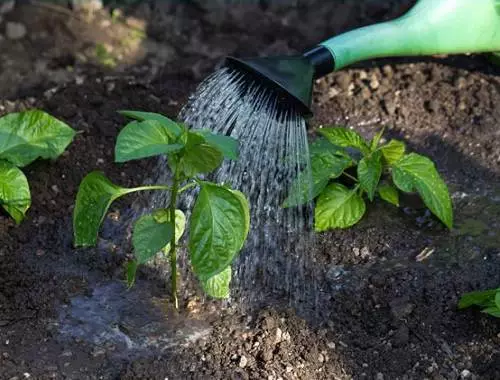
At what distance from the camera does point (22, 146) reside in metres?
2.34

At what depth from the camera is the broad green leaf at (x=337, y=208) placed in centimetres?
226

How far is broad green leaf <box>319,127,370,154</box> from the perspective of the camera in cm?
229

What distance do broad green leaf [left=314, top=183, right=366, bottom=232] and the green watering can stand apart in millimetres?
189

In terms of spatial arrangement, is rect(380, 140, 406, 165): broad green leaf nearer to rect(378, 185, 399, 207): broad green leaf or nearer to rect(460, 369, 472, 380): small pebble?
rect(378, 185, 399, 207): broad green leaf

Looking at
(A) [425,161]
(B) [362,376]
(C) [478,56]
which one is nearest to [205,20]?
(C) [478,56]

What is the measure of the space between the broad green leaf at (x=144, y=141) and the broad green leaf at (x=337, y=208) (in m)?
0.54

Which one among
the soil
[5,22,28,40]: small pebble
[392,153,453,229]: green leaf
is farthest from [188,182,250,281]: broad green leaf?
[5,22,28,40]: small pebble

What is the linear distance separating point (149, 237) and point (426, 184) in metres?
0.67

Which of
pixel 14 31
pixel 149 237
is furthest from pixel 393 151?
pixel 14 31

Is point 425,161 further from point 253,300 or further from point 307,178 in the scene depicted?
point 253,300

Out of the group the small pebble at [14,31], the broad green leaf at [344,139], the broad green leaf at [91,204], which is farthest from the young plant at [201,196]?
the small pebble at [14,31]

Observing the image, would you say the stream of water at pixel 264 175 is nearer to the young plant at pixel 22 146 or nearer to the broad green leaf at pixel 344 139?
the broad green leaf at pixel 344 139

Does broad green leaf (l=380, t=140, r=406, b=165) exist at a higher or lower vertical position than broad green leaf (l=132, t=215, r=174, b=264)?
higher

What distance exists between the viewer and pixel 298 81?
87.2 inches
